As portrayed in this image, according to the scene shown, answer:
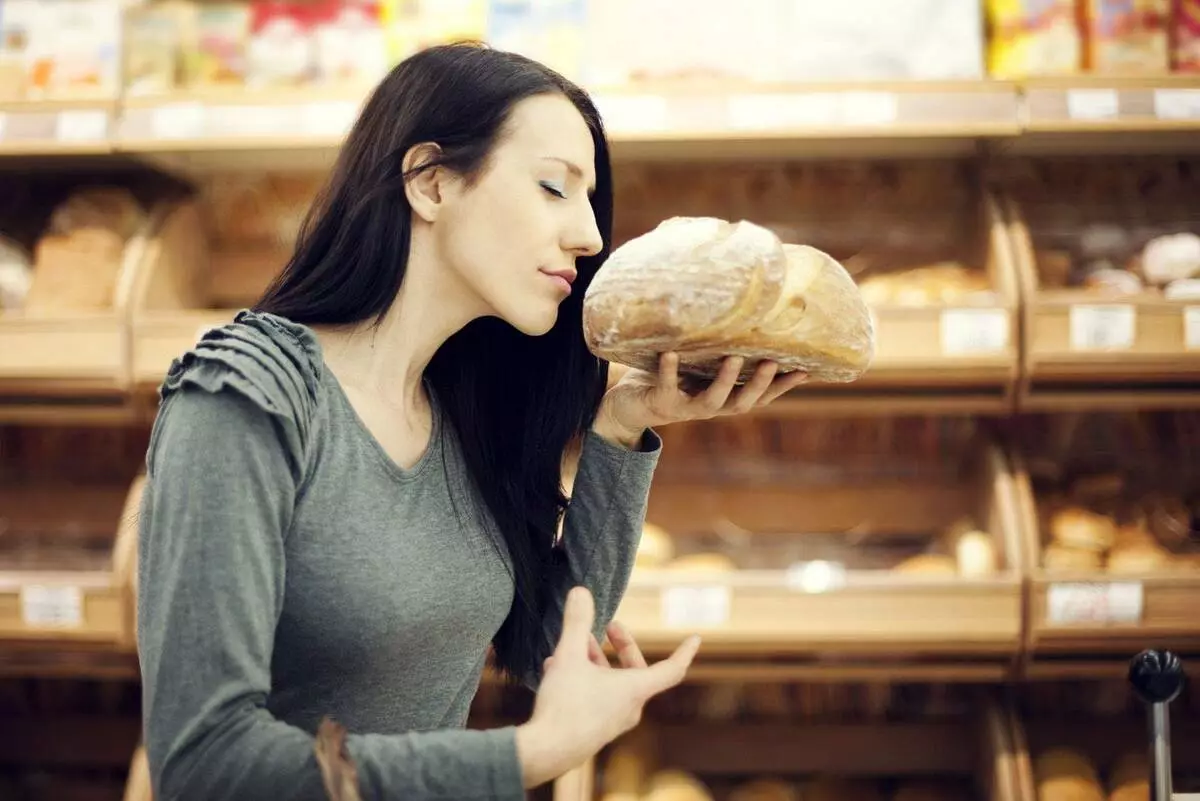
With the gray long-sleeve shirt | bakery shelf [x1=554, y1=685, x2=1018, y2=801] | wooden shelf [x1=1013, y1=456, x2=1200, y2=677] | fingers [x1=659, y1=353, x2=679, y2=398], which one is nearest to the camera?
the gray long-sleeve shirt

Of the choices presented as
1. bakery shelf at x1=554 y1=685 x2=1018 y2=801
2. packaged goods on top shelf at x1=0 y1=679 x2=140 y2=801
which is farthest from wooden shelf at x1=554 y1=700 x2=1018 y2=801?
packaged goods on top shelf at x1=0 y1=679 x2=140 y2=801

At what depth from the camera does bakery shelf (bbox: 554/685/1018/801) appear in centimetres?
229

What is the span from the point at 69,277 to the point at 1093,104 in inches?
82.2

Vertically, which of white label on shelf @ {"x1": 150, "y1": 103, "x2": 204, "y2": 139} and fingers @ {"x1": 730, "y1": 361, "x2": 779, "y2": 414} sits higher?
white label on shelf @ {"x1": 150, "y1": 103, "x2": 204, "y2": 139}

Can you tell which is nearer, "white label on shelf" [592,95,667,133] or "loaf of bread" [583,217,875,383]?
"loaf of bread" [583,217,875,383]

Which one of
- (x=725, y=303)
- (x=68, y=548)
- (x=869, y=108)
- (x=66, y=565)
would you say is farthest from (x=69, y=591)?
(x=869, y=108)

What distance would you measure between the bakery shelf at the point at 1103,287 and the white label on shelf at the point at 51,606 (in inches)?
73.1

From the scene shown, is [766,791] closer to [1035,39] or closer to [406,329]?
[406,329]

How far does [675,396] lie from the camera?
1.11 metres

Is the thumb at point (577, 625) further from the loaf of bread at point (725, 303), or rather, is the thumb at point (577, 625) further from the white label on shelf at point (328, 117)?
the white label on shelf at point (328, 117)

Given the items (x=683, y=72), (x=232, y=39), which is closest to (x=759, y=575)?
(x=683, y=72)

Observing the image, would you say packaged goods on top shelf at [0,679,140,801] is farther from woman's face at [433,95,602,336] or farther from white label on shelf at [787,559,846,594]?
woman's face at [433,95,602,336]

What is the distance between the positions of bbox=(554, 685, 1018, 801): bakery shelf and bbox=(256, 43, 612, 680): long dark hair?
3.88ft

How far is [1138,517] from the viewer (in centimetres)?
215
